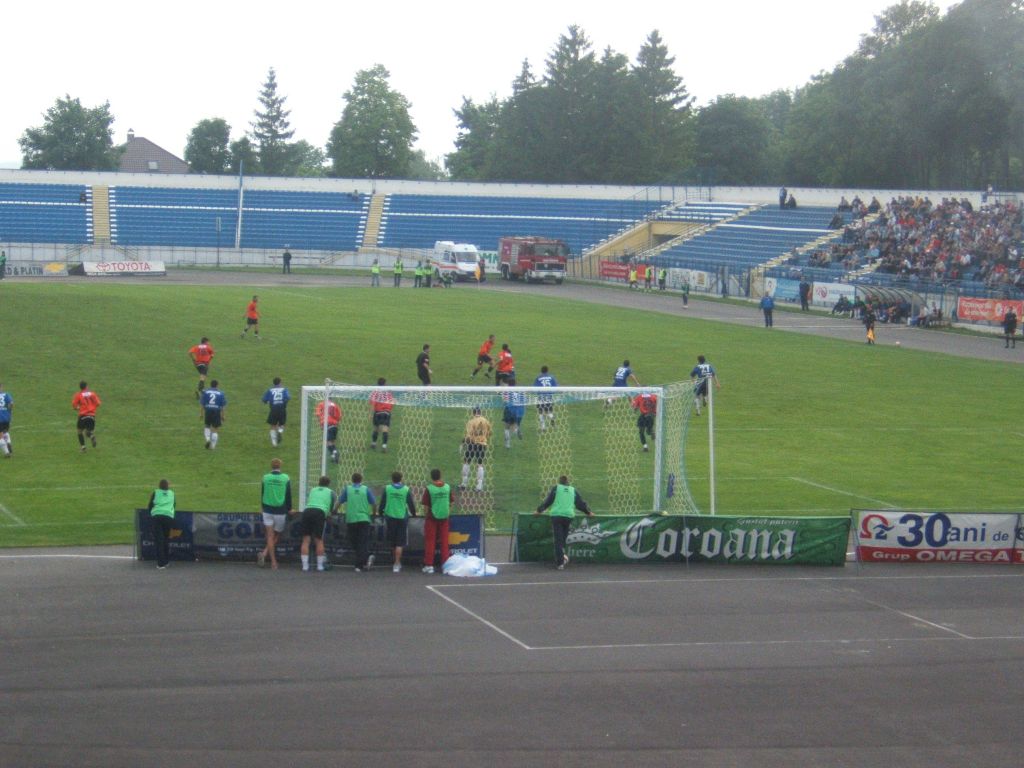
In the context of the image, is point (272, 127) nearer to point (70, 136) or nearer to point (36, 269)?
point (70, 136)

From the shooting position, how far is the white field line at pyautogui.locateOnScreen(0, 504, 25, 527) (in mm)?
22844

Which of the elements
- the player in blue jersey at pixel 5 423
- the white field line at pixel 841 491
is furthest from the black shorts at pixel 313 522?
the white field line at pixel 841 491

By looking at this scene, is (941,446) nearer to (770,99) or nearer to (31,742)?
(31,742)

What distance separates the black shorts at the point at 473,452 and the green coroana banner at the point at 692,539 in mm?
4440

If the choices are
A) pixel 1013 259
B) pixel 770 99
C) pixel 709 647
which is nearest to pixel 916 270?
pixel 1013 259

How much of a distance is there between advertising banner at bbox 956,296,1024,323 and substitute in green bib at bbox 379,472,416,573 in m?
42.9

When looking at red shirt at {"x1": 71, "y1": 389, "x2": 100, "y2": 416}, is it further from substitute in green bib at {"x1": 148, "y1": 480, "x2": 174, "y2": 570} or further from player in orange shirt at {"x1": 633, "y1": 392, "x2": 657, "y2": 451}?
player in orange shirt at {"x1": 633, "y1": 392, "x2": 657, "y2": 451}

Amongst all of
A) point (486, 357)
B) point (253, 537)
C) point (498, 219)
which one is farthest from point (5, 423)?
point (498, 219)

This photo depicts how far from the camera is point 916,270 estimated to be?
65.9m

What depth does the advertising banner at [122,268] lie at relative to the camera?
7356 centimetres

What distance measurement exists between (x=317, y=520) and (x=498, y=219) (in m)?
77.1

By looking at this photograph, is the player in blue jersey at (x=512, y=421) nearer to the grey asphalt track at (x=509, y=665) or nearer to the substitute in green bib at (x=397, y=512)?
the substitute in green bib at (x=397, y=512)

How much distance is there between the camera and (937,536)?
21.2 meters

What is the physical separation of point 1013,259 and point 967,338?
33.3ft
